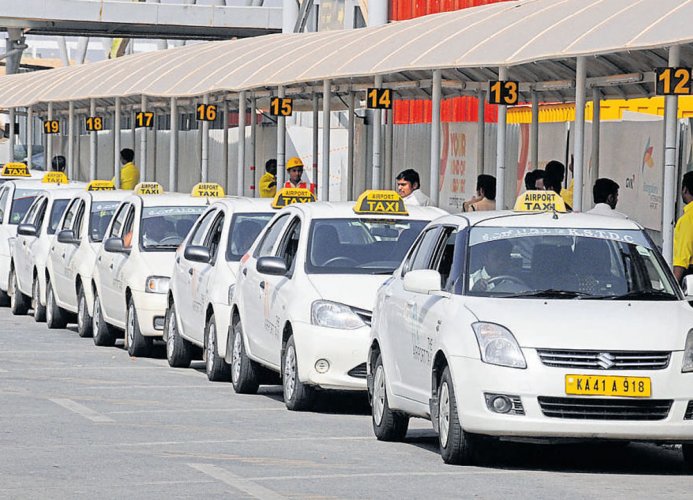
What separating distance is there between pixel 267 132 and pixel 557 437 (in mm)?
32518

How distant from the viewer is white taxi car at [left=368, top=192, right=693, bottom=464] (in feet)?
34.0

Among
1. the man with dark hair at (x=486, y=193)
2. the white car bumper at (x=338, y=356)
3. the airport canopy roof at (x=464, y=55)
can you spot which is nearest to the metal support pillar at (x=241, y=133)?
the airport canopy roof at (x=464, y=55)

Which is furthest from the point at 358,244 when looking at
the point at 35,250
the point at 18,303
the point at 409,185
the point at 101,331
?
the point at 18,303

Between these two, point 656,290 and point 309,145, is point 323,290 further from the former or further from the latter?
point 309,145

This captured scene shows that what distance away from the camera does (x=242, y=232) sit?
1756 centimetres

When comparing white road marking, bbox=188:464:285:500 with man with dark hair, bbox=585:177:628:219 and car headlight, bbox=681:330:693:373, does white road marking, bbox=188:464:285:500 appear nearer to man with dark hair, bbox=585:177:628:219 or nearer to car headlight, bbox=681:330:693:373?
car headlight, bbox=681:330:693:373

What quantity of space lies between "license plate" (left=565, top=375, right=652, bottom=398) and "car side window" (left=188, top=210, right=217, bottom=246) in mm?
8152

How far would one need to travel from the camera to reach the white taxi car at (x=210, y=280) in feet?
55.1

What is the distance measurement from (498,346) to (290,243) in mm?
4757

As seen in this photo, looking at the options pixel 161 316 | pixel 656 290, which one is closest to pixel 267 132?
pixel 161 316

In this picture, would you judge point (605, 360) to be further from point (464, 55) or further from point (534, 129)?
point (534, 129)

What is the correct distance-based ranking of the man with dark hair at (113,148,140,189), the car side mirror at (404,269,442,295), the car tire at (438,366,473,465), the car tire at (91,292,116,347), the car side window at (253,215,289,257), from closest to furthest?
the car tire at (438,366,473,465) → the car side mirror at (404,269,442,295) → the car side window at (253,215,289,257) → the car tire at (91,292,116,347) → the man with dark hair at (113,148,140,189)

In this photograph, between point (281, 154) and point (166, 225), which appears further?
point (281, 154)

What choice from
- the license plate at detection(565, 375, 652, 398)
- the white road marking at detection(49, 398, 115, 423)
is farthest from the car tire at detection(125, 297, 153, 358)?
the license plate at detection(565, 375, 652, 398)
